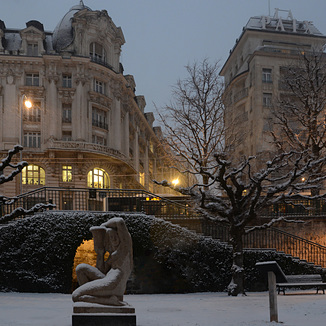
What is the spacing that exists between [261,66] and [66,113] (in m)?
23.0

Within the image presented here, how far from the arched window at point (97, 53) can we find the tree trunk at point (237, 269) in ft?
102

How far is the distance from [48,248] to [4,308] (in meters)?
6.61

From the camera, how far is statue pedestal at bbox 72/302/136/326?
30.9ft

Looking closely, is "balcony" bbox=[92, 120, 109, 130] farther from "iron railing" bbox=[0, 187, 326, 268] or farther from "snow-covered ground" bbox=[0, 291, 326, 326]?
→ "snow-covered ground" bbox=[0, 291, 326, 326]

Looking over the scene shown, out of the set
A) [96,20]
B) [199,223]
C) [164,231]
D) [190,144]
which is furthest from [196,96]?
[96,20]

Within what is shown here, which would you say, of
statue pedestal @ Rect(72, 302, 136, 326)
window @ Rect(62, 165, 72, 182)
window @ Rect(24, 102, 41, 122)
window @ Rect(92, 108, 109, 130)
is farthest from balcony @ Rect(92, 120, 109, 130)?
statue pedestal @ Rect(72, 302, 136, 326)

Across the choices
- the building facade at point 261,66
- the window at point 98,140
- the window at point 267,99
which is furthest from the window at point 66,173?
the window at point 267,99

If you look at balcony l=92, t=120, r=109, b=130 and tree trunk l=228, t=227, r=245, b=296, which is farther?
balcony l=92, t=120, r=109, b=130

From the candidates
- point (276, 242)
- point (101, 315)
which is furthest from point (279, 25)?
point (101, 315)

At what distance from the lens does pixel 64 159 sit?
41.3 meters

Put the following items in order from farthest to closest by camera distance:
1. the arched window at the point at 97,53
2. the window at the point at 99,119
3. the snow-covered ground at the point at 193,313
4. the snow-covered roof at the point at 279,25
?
the snow-covered roof at the point at 279,25
the arched window at the point at 97,53
the window at the point at 99,119
the snow-covered ground at the point at 193,313

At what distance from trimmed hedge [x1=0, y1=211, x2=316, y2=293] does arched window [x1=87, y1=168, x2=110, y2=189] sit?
23069 mm

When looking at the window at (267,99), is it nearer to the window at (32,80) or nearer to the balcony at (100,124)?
the balcony at (100,124)

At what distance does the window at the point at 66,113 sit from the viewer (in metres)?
42.8
